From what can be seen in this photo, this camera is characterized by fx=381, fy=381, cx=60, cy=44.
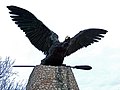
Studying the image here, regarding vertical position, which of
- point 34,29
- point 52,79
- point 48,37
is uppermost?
point 34,29

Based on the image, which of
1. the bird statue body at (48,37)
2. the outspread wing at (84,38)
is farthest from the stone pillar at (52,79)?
the outspread wing at (84,38)

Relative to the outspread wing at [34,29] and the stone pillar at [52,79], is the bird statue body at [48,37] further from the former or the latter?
the stone pillar at [52,79]

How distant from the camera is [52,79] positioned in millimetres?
5102

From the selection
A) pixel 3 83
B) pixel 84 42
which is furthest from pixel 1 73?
pixel 84 42

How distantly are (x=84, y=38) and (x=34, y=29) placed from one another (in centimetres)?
76

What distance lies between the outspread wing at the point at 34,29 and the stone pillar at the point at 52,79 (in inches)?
13.8

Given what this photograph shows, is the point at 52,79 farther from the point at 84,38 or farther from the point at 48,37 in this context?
the point at 84,38

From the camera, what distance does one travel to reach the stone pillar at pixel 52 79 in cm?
506

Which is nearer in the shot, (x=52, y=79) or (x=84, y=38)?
(x=52, y=79)

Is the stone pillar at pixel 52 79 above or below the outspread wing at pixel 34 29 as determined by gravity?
below

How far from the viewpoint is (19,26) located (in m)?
5.39

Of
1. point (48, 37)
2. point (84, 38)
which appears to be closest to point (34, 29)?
point (48, 37)

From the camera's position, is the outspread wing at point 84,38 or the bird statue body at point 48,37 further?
the outspread wing at point 84,38

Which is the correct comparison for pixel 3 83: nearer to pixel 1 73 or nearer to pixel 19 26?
pixel 1 73
